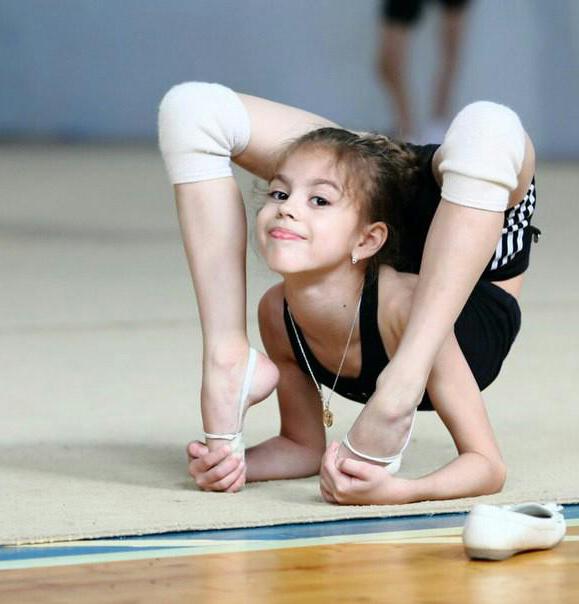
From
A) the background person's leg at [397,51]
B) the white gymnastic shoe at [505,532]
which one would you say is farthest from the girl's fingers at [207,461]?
the background person's leg at [397,51]

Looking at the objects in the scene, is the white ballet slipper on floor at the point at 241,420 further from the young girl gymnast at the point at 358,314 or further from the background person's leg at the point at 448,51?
the background person's leg at the point at 448,51

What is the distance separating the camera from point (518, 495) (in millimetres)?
1460

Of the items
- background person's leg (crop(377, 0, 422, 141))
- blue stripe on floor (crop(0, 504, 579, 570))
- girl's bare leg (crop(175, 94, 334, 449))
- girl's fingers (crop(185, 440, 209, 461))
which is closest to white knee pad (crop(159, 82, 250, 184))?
girl's bare leg (crop(175, 94, 334, 449))

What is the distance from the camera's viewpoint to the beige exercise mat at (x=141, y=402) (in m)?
1.41

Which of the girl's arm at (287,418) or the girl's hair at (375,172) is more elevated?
the girl's hair at (375,172)

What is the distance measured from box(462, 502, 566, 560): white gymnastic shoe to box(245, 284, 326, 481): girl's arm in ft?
1.25

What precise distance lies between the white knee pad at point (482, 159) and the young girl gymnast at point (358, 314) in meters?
0.07

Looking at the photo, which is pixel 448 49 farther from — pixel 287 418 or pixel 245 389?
pixel 245 389

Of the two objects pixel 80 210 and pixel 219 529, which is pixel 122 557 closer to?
pixel 219 529

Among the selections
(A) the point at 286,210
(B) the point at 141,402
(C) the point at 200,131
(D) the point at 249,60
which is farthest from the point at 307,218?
A: (D) the point at 249,60

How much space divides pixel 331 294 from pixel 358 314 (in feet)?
0.11

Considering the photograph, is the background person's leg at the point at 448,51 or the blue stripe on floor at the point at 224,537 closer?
the blue stripe on floor at the point at 224,537

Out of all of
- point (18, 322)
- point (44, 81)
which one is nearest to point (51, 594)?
point (18, 322)

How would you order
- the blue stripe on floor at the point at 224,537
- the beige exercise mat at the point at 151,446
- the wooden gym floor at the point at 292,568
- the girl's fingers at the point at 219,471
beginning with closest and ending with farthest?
→ the wooden gym floor at the point at 292,568 < the blue stripe on floor at the point at 224,537 < the beige exercise mat at the point at 151,446 < the girl's fingers at the point at 219,471
